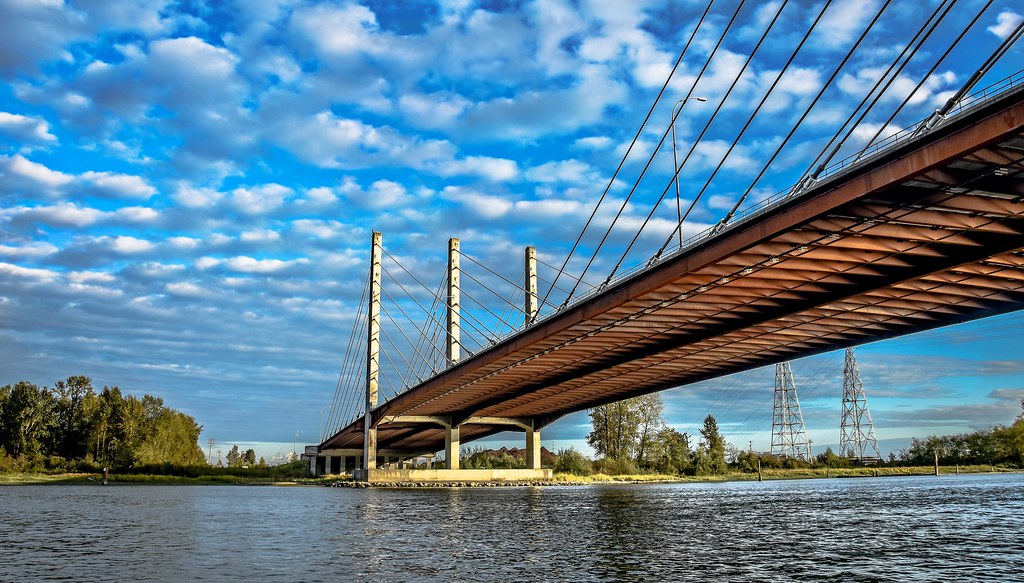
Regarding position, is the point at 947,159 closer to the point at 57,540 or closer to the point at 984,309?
the point at 984,309

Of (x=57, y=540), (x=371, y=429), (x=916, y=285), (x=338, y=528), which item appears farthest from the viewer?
(x=371, y=429)

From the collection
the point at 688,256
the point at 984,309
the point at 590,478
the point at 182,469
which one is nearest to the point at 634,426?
the point at 590,478

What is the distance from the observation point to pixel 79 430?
388 feet

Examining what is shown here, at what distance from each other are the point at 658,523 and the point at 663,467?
82.0 meters

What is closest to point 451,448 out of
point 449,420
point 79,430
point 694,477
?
point 449,420

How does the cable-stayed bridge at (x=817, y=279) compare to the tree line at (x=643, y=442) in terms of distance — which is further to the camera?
the tree line at (x=643, y=442)

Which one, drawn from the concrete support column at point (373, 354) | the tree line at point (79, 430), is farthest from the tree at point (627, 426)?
the tree line at point (79, 430)

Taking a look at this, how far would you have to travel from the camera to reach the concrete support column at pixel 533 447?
10169 centimetres

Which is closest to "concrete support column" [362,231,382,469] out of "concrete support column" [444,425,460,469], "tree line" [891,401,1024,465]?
"concrete support column" [444,425,460,469]

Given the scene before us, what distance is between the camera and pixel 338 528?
29.6 meters

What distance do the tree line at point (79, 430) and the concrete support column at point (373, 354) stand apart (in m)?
35.9

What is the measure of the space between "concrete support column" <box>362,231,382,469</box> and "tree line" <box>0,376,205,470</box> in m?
35.9

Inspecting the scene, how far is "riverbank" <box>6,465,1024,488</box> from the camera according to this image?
92938 millimetres

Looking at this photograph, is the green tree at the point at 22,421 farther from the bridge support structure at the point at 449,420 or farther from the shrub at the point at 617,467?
the shrub at the point at 617,467
